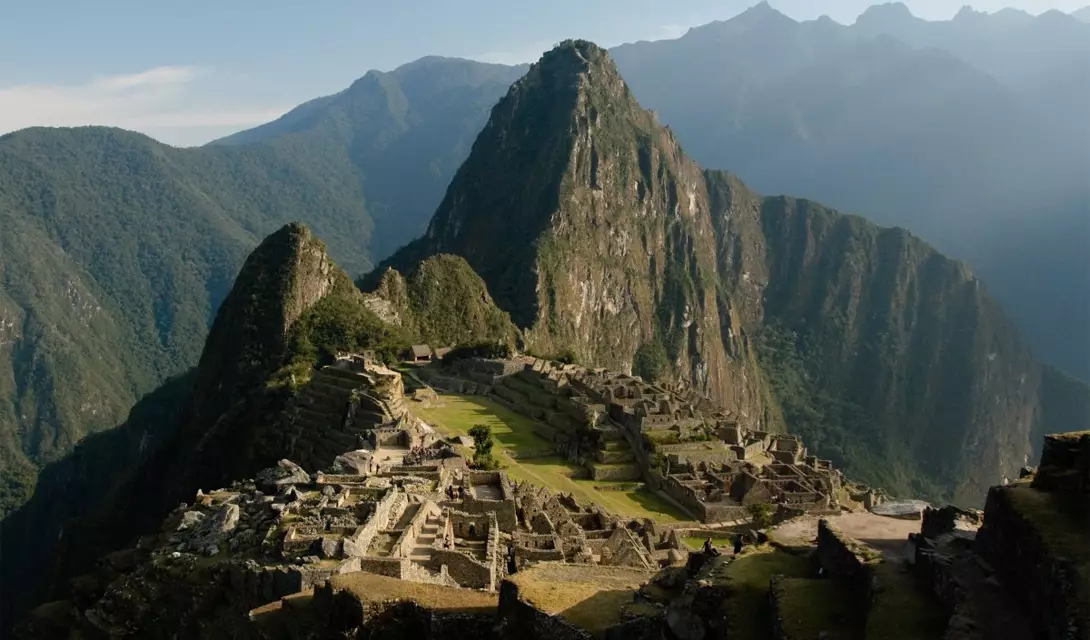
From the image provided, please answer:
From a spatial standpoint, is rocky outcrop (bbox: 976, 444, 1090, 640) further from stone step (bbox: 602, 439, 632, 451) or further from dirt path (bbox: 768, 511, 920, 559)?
stone step (bbox: 602, 439, 632, 451)

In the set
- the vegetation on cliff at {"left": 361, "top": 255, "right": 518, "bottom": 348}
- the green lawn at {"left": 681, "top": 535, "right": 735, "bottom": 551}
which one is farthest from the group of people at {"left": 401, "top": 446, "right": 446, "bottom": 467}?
the vegetation on cliff at {"left": 361, "top": 255, "right": 518, "bottom": 348}

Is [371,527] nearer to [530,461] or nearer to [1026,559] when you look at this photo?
[1026,559]

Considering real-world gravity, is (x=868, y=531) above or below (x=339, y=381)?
above

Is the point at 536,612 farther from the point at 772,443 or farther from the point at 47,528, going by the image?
the point at 47,528

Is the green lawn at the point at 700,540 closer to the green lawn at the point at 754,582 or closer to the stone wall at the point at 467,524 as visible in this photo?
the stone wall at the point at 467,524

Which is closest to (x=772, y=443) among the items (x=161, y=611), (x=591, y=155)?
(x=161, y=611)

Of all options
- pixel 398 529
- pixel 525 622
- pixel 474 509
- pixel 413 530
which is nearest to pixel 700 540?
pixel 474 509
